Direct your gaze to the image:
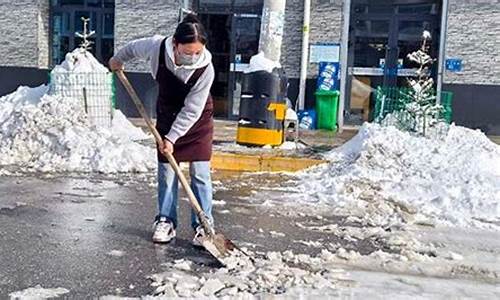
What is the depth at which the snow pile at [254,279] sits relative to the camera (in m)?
4.71

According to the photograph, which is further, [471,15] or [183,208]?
[471,15]

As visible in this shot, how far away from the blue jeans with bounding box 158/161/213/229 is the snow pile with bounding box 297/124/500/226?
184cm

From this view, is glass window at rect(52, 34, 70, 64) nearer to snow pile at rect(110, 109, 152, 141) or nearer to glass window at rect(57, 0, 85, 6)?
glass window at rect(57, 0, 85, 6)

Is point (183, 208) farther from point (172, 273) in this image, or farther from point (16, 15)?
point (16, 15)

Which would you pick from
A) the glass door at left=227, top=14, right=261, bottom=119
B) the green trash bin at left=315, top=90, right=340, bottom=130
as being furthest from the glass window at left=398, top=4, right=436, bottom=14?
the glass door at left=227, top=14, right=261, bottom=119

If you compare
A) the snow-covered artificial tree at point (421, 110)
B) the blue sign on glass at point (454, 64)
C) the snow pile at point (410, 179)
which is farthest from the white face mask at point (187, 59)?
the blue sign on glass at point (454, 64)

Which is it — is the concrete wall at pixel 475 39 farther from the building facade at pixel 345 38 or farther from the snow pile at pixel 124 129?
the snow pile at pixel 124 129

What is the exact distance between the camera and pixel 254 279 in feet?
16.3

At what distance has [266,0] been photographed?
41.8 feet

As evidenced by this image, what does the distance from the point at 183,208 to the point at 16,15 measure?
12.1 metres

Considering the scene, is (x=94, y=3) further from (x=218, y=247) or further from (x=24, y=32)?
(x=218, y=247)

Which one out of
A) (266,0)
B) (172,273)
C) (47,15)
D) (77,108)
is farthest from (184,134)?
(47,15)

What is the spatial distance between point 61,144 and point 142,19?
750 cm

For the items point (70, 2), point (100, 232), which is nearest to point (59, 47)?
point (70, 2)
